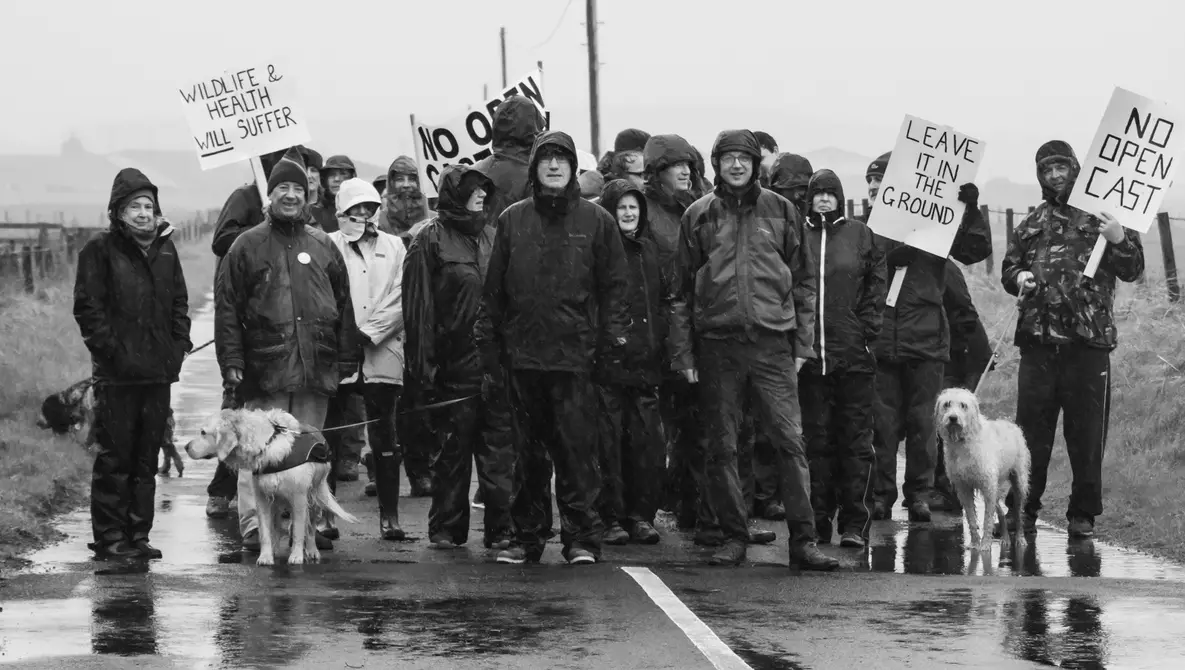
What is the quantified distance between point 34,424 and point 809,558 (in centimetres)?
922

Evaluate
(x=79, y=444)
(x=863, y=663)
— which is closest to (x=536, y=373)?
(x=863, y=663)

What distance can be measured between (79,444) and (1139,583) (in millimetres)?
9419

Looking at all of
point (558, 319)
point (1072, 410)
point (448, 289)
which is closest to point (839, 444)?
point (1072, 410)

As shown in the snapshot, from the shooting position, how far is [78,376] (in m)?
21.3

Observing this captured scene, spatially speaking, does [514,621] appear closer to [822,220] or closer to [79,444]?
[822,220]

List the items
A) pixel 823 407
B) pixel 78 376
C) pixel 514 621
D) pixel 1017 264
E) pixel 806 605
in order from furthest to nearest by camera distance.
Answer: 1. pixel 78 376
2. pixel 1017 264
3. pixel 823 407
4. pixel 806 605
5. pixel 514 621

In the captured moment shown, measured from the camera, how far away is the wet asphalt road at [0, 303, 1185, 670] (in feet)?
25.3

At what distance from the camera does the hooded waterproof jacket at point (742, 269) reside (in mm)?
10547

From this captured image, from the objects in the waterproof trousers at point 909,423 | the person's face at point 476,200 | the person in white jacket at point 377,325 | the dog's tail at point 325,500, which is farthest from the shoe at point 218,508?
the waterproof trousers at point 909,423

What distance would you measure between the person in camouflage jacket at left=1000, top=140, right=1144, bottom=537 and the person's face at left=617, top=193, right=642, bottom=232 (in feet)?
9.12

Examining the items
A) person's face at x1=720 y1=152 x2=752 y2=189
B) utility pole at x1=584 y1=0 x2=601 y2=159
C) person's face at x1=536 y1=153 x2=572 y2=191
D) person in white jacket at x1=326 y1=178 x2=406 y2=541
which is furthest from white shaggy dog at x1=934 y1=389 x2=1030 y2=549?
utility pole at x1=584 y1=0 x2=601 y2=159

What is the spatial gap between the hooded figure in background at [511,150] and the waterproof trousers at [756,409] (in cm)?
182

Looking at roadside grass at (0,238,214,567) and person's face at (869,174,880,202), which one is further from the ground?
person's face at (869,174,880,202)

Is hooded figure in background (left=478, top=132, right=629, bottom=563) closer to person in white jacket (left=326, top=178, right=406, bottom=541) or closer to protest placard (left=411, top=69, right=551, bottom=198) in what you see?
person in white jacket (left=326, top=178, right=406, bottom=541)
